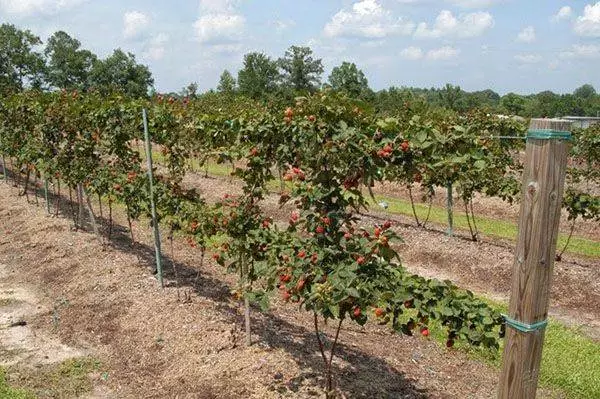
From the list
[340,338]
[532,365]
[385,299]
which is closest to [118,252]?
[340,338]

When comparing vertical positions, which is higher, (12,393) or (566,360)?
(12,393)

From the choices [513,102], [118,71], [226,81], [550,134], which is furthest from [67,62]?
[550,134]

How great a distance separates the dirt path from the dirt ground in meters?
0.26

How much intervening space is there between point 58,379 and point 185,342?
1.33 meters

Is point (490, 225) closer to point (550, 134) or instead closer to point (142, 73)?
point (550, 134)

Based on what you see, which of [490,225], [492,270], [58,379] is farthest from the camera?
[490,225]

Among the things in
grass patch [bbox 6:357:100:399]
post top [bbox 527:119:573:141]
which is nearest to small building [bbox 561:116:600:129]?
post top [bbox 527:119:573:141]

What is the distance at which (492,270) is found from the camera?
9.68 meters

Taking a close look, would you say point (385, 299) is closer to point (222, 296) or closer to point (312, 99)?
point (312, 99)

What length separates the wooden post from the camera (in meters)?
2.17

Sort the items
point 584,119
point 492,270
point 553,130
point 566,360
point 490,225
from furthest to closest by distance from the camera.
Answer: point 490,225 < point 584,119 < point 492,270 < point 566,360 < point 553,130

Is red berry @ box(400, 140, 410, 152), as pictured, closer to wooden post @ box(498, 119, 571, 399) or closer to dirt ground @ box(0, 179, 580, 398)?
wooden post @ box(498, 119, 571, 399)

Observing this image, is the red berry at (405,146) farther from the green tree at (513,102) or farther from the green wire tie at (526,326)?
the green tree at (513,102)

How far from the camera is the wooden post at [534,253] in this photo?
2166 mm
